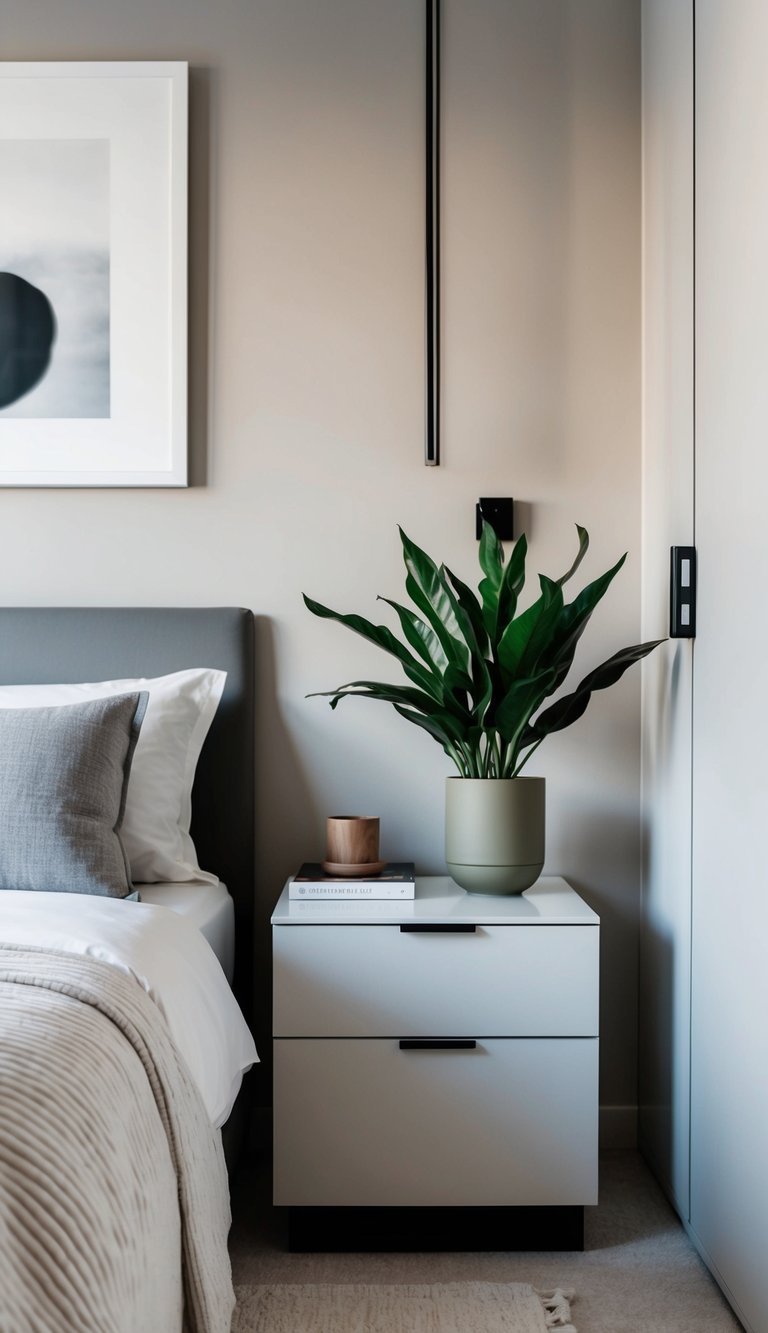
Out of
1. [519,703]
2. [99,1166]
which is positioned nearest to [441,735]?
[519,703]

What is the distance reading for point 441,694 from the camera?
80.7 inches

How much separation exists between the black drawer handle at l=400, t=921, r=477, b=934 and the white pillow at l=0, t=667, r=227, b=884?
45cm

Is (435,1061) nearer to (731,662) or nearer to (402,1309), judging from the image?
(402,1309)

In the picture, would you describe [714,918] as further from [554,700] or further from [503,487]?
[503,487]

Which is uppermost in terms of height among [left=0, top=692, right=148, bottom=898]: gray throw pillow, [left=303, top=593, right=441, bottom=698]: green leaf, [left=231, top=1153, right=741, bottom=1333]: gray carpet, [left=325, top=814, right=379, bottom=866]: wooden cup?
[left=303, top=593, right=441, bottom=698]: green leaf

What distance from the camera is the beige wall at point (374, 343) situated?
2352mm

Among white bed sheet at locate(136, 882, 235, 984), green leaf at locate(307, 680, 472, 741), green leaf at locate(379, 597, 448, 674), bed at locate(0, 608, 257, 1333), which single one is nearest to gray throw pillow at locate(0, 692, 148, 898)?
bed at locate(0, 608, 257, 1333)

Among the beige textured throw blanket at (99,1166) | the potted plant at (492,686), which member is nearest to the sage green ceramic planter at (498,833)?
the potted plant at (492,686)

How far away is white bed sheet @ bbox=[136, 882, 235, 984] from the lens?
6.18ft

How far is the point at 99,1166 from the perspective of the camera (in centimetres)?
102

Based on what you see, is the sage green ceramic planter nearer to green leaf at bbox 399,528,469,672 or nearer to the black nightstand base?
green leaf at bbox 399,528,469,672

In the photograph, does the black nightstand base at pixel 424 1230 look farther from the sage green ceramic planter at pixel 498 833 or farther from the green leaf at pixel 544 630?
the green leaf at pixel 544 630

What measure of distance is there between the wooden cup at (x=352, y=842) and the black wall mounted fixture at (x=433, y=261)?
2.63ft

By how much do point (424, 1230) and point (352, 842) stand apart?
2.25 ft
